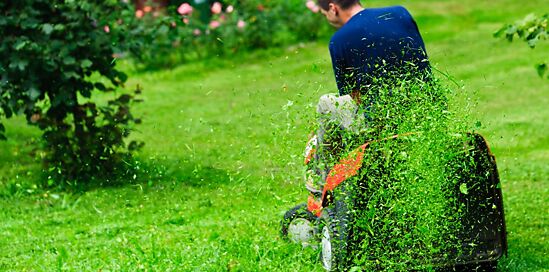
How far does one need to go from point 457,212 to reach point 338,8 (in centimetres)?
117

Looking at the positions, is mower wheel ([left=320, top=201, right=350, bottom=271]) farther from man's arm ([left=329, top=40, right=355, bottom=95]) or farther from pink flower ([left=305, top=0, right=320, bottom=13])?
pink flower ([left=305, top=0, right=320, bottom=13])

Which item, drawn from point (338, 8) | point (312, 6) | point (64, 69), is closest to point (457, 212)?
point (338, 8)

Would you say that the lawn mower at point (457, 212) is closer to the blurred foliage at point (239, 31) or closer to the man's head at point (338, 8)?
the man's head at point (338, 8)

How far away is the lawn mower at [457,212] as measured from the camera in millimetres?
3951

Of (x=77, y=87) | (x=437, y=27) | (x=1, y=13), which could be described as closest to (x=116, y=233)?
(x=77, y=87)

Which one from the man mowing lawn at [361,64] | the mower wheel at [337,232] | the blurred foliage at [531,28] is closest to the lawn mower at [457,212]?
the mower wheel at [337,232]

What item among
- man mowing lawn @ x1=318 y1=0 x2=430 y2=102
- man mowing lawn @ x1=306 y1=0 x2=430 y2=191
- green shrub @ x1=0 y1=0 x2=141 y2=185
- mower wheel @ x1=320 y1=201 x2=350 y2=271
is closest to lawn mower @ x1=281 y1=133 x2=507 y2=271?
mower wheel @ x1=320 y1=201 x2=350 y2=271

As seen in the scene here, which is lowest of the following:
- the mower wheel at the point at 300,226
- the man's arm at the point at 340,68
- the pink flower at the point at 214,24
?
the pink flower at the point at 214,24

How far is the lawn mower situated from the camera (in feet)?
13.0

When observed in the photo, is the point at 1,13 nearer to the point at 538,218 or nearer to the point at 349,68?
the point at 349,68

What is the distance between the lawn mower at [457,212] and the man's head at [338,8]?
2.46 feet

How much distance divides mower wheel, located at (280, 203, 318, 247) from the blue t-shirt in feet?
2.33

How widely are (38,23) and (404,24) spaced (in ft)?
9.59

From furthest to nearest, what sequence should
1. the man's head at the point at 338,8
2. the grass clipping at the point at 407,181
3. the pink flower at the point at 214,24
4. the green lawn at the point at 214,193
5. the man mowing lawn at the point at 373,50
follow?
the pink flower at the point at 214,24
the green lawn at the point at 214,193
the man's head at the point at 338,8
the man mowing lawn at the point at 373,50
the grass clipping at the point at 407,181
